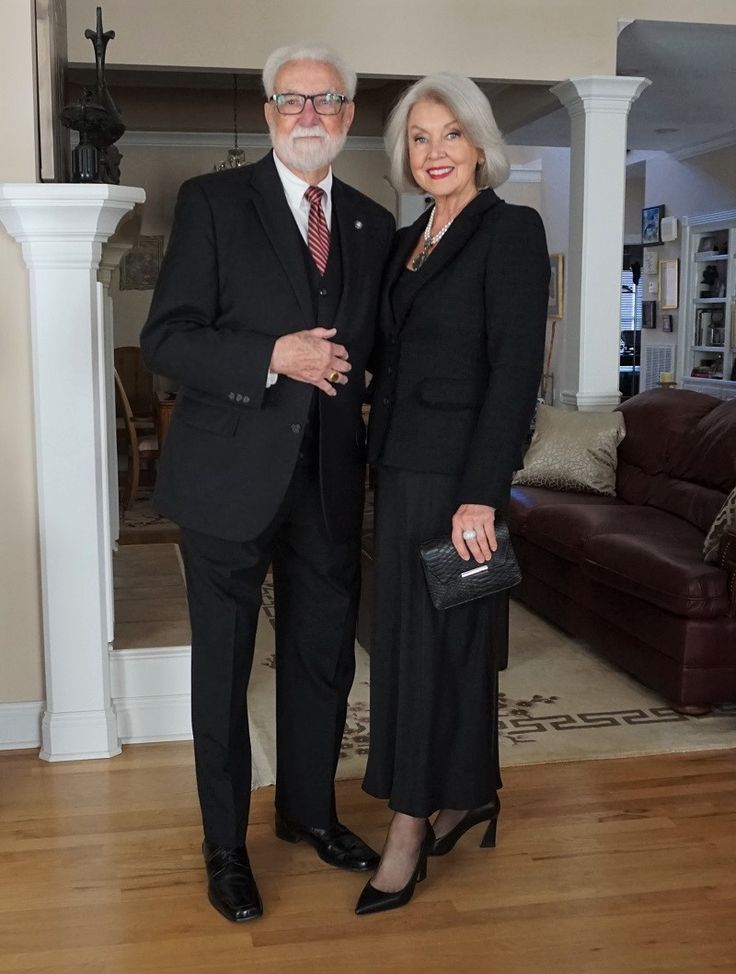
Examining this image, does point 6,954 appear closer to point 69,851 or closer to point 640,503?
point 69,851

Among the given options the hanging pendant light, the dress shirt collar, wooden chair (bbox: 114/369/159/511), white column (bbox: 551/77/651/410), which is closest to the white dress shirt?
the dress shirt collar

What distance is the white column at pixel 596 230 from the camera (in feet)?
18.8

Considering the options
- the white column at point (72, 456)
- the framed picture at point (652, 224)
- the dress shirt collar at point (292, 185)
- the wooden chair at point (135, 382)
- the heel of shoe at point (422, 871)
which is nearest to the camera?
the dress shirt collar at point (292, 185)

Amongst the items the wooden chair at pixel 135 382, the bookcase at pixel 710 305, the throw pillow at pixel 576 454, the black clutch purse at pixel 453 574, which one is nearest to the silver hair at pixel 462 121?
the black clutch purse at pixel 453 574

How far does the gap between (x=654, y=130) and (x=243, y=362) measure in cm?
814

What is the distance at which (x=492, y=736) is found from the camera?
2.41 m

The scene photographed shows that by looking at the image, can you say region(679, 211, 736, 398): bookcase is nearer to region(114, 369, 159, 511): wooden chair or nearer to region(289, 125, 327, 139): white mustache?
region(114, 369, 159, 511): wooden chair

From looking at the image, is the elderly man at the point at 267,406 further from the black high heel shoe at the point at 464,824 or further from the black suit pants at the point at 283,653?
the black high heel shoe at the point at 464,824

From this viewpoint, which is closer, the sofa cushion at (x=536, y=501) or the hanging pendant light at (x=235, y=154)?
the sofa cushion at (x=536, y=501)

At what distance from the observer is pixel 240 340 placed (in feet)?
7.07

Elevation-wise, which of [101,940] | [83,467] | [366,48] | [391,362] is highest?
[366,48]

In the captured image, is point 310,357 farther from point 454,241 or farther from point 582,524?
point 582,524

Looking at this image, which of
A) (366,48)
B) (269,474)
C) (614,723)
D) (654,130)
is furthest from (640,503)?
(654,130)

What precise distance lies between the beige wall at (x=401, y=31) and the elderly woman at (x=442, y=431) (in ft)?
11.5
